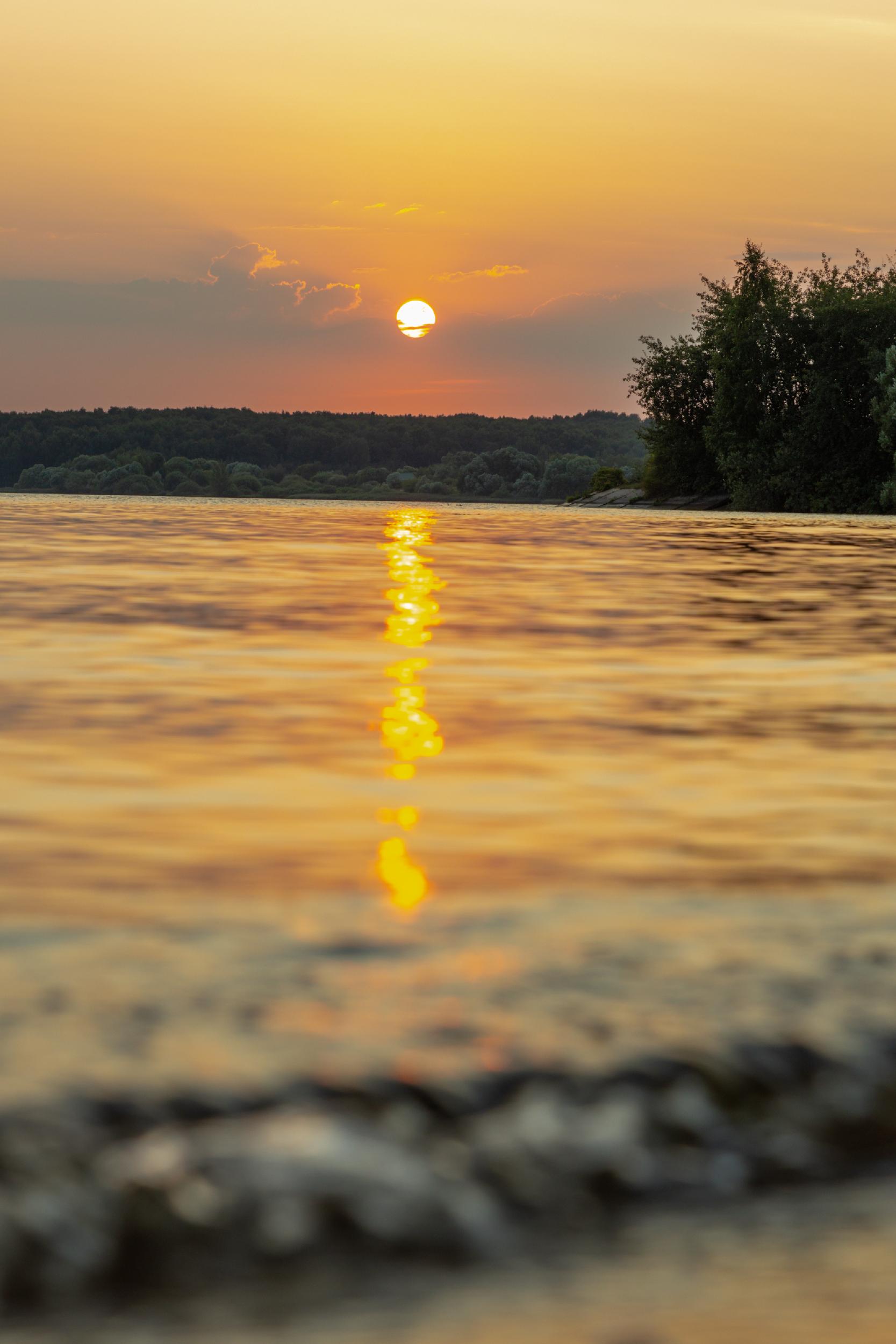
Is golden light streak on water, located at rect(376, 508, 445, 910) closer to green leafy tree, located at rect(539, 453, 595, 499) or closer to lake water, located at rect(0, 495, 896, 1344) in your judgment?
lake water, located at rect(0, 495, 896, 1344)

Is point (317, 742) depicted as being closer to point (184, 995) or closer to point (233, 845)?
point (233, 845)

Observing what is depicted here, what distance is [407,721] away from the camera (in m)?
4.02

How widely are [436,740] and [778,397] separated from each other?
173 feet

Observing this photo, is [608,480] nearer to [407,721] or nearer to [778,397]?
[778,397]

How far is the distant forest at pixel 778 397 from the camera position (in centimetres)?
5169

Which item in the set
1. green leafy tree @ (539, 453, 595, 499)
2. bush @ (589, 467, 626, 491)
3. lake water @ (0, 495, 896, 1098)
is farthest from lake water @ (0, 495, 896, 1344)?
green leafy tree @ (539, 453, 595, 499)

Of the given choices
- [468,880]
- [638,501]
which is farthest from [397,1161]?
[638,501]

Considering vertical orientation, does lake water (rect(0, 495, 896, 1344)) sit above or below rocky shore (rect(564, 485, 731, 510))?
above

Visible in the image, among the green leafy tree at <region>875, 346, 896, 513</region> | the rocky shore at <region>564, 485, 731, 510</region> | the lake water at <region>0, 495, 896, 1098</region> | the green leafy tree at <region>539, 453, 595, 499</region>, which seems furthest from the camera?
the green leafy tree at <region>539, 453, 595, 499</region>

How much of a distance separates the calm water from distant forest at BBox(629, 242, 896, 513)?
43775 millimetres

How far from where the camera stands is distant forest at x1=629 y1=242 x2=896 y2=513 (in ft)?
170

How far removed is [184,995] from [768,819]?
1.37 m

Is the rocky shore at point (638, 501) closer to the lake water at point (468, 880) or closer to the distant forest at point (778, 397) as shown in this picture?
the distant forest at point (778, 397)

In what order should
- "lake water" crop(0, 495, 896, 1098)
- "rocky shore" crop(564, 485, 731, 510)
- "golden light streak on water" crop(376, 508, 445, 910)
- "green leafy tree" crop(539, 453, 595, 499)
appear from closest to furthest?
"lake water" crop(0, 495, 896, 1098), "golden light streak on water" crop(376, 508, 445, 910), "rocky shore" crop(564, 485, 731, 510), "green leafy tree" crop(539, 453, 595, 499)
